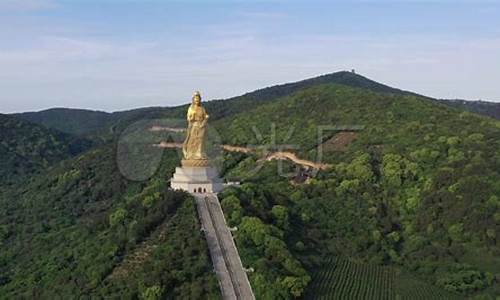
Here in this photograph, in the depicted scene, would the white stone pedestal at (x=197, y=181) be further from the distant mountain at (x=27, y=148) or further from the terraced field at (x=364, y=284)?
the distant mountain at (x=27, y=148)

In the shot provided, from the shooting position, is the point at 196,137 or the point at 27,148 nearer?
the point at 196,137

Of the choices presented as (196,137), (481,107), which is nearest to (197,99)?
(196,137)

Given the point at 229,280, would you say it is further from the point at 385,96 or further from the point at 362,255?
the point at 385,96

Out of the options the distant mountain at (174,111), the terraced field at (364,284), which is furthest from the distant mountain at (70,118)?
the terraced field at (364,284)

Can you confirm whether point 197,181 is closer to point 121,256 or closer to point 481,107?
point 121,256

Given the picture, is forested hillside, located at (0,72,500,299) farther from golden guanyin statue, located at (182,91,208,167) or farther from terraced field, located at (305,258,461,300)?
golden guanyin statue, located at (182,91,208,167)

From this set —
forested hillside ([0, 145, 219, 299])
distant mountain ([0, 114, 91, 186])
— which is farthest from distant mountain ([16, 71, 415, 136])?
forested hillside ([0, 145, 219, 299])
